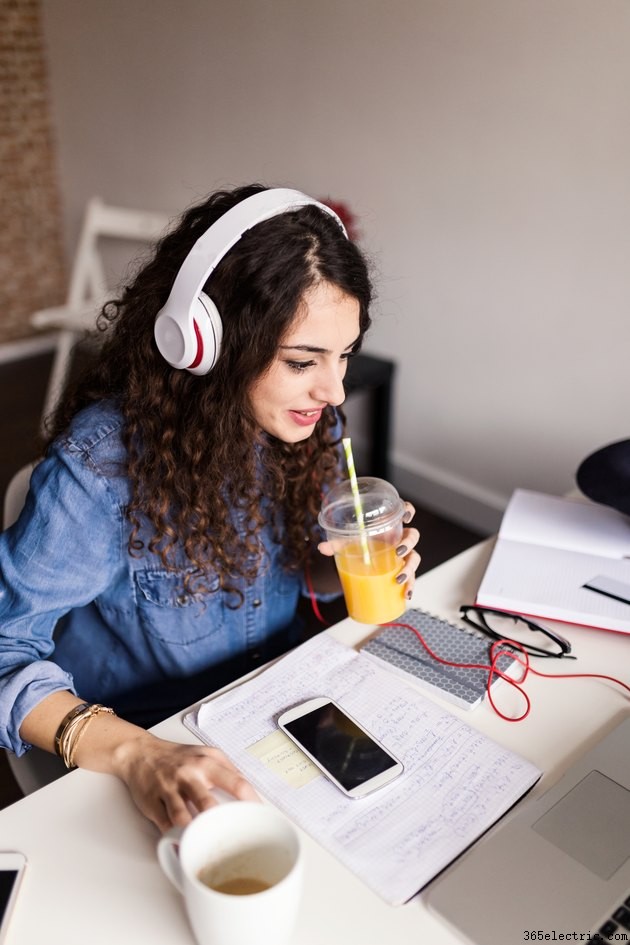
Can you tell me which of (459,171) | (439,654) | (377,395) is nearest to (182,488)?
(439,654)

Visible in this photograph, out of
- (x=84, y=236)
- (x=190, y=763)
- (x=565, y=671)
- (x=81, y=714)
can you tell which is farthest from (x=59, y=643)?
(x=84, y=236)

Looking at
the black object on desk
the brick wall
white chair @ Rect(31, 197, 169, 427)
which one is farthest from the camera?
the brick wall

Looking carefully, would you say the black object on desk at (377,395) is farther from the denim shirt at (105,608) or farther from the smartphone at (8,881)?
the smartphone at (8,881)

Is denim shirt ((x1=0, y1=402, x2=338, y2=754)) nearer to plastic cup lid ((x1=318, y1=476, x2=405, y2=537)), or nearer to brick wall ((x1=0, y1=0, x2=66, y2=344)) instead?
plastic cup lid ((x1=318, y1=476, x2=405, y2=537))

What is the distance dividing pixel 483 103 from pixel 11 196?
2.54m

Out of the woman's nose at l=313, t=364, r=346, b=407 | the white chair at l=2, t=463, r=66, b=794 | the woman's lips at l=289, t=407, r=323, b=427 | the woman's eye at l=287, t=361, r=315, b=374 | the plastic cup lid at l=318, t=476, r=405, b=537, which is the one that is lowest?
the white chair at l=2, t=463, r=66, b=794

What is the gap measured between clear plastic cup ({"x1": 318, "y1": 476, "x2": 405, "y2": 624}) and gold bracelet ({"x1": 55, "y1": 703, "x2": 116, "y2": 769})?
0.36 m

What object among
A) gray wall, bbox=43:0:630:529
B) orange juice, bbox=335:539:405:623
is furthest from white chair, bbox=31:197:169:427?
orange juice, bbox=335:539:405:623

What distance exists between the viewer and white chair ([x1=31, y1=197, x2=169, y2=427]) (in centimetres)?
329

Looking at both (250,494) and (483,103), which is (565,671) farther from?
(483,103)

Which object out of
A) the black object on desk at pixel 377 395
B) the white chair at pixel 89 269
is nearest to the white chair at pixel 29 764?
the black object on desk at pixel 377 395

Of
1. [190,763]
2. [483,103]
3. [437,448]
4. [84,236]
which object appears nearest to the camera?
[190,763]

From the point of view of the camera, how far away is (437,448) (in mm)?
2828

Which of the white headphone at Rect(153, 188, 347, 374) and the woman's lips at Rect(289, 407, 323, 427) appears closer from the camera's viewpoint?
the white headphone at Rect(153, 188, 347, 374)
